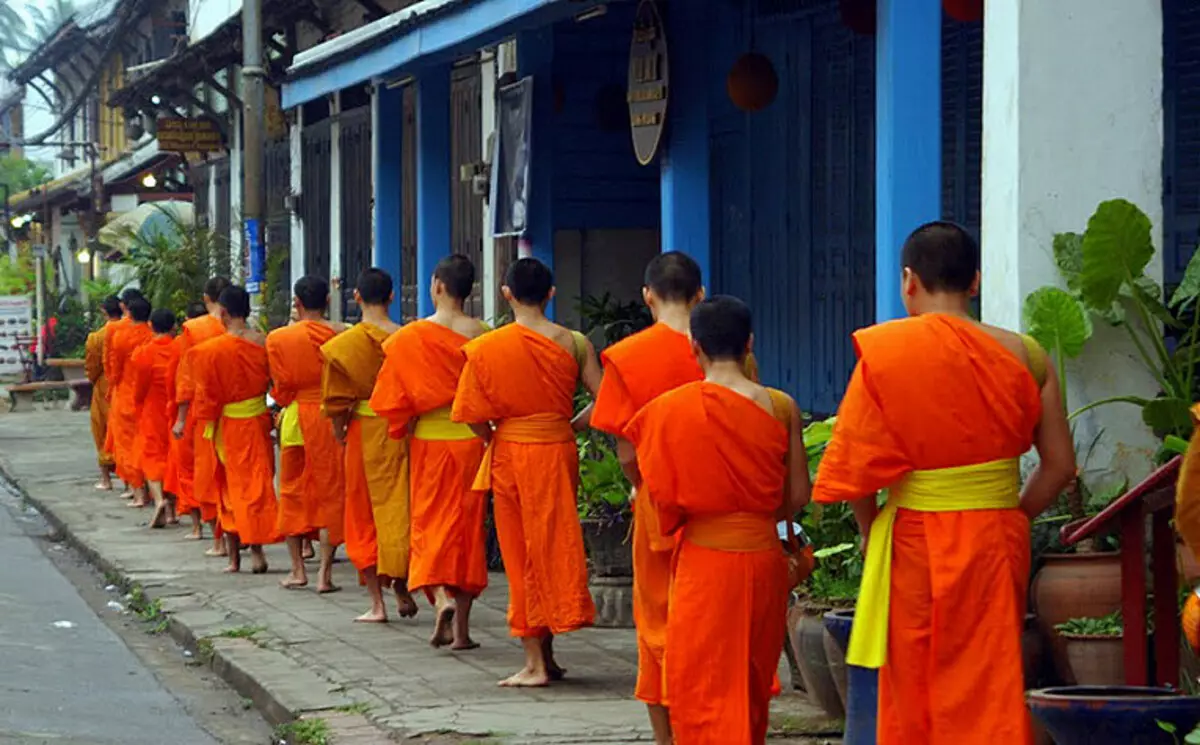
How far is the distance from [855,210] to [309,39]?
13189mm

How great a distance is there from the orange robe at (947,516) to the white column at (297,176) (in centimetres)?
1872

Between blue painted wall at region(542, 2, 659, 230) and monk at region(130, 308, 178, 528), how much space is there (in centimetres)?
345

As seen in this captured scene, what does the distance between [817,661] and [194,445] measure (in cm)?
759

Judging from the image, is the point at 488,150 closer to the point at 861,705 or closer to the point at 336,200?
the point at 336,200

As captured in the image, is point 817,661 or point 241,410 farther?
point 241,410

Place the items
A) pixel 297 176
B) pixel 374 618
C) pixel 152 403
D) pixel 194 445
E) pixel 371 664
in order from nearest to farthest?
pixel 371 664 < pixel 374 618 < pixel 194 445 < pixel 152 403 < pixel 297 176

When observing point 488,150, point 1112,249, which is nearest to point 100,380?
point 488,150

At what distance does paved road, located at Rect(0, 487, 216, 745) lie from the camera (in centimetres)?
857

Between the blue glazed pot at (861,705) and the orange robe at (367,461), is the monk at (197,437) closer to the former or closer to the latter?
the orange robe at (367,461)

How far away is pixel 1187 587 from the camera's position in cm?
695

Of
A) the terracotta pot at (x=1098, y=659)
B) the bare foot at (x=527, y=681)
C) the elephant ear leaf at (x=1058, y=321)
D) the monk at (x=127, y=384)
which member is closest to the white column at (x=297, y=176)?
the monk at (x=127, y=384)

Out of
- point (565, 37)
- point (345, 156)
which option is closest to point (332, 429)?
point (565, 37)

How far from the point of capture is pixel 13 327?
3753 centimetres

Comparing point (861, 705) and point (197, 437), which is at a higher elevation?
point (197, 437)
